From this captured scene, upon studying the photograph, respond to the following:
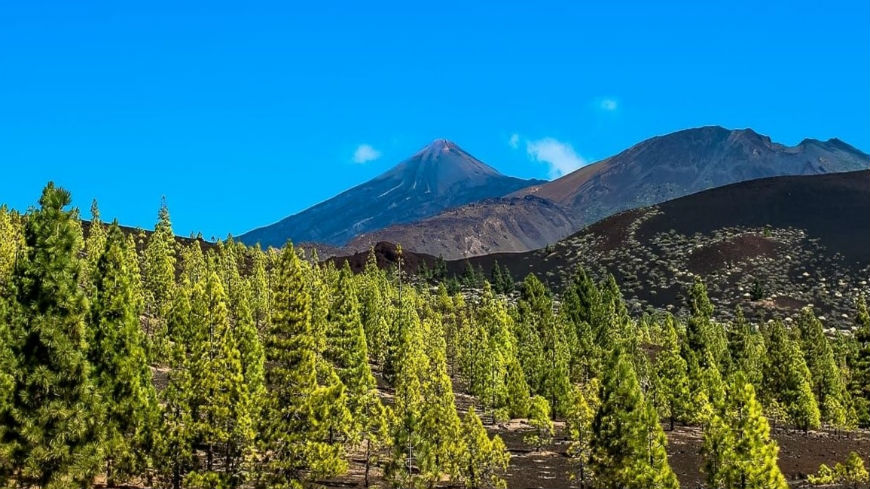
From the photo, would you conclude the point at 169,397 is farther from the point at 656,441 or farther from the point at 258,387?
the point at 656,441

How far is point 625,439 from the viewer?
36.9m

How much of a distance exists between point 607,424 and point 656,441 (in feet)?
8.82

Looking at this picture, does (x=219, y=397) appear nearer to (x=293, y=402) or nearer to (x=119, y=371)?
(x=293, y=402)

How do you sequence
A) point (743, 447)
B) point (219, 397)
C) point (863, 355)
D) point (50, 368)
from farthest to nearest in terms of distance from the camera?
point (863, 355) < point (219, 397) < point (743, 447) < point (50, 368)

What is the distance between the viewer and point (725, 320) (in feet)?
518

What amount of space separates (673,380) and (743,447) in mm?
34785

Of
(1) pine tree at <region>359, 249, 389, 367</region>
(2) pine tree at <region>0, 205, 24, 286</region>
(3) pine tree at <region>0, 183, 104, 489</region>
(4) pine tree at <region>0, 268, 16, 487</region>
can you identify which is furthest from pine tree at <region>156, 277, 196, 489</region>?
(1) pine tree at <region>359, 249, 389, 367</region>

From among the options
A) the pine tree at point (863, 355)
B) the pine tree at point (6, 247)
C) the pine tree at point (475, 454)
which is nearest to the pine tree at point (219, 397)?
the pine tree at point (475, 454)

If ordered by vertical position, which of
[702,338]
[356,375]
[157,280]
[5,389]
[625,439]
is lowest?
[625,439]

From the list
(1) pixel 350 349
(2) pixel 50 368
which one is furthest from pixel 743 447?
(1) pixel 350 349

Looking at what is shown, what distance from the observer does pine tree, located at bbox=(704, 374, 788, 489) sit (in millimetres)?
34531

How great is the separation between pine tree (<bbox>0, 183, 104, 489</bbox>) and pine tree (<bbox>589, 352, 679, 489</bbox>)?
23080 mm

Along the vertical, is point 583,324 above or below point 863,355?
above

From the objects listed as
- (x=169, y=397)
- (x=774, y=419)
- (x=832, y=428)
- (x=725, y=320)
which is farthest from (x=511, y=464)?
(x=725, y=320)
